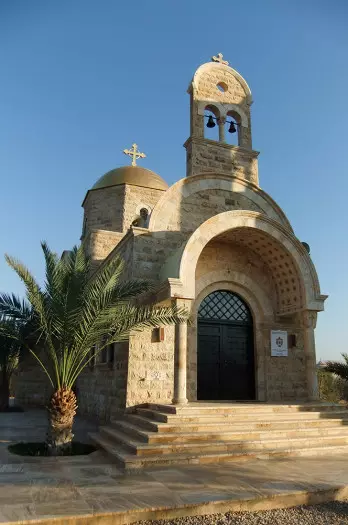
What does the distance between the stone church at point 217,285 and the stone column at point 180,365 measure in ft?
0.06

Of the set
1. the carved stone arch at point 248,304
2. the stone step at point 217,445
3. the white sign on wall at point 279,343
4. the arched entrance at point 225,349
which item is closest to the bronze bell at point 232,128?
the carved stone arch at point 248,304

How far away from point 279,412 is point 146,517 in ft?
15.0

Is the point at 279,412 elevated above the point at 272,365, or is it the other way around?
the point at 272,365

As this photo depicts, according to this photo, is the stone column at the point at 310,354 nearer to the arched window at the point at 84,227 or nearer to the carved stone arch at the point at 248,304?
the carved stone arch at the point at 248,304

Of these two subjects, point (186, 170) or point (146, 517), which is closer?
point (146, 517)

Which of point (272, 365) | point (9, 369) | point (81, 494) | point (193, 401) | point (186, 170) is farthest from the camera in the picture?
point (9, 369)

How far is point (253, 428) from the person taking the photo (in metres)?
6.95

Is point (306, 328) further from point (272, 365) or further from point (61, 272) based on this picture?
point (61, 272)

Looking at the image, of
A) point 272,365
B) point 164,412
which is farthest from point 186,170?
point 164,412

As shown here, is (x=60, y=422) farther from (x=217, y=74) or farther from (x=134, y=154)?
(x=134, y=154)

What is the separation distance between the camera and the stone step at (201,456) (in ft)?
18.5

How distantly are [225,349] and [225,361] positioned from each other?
0.96 feet

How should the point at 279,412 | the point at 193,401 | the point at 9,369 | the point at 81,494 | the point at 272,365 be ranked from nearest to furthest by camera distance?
the point at 81,494 < the point at 279,412 < the point at 193,401 < the point at 272,365 < the point at 9,369

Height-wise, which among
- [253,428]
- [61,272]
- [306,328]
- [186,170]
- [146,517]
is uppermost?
[186,170]
